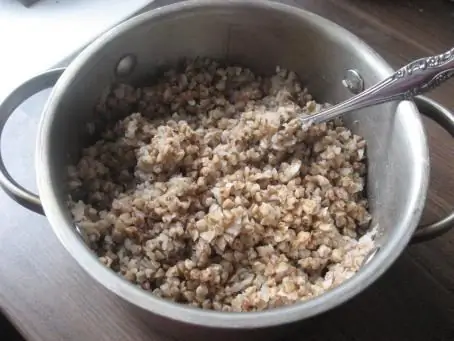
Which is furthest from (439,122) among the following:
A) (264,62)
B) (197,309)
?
(197,309)

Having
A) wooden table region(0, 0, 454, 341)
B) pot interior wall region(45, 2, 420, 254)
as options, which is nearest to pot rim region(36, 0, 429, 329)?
pot interior wall region(45, 2, 420, 254)

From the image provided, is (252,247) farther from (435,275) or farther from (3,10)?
(3,10)

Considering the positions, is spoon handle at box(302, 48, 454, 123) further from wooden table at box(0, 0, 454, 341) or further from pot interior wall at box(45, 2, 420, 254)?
wooden table at box(0, 0, 454, 341)

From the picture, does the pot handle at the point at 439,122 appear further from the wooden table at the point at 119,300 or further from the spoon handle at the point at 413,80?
the wooden table at the point at 119,300

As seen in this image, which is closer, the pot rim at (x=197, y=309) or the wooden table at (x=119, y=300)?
the pot rim at (x=197, y=309)

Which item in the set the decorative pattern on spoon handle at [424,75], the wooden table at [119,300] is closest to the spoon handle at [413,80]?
the decorative pattern on spoon handle at [424,75]

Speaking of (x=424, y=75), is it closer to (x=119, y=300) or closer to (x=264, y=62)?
(x=264, y=62)
